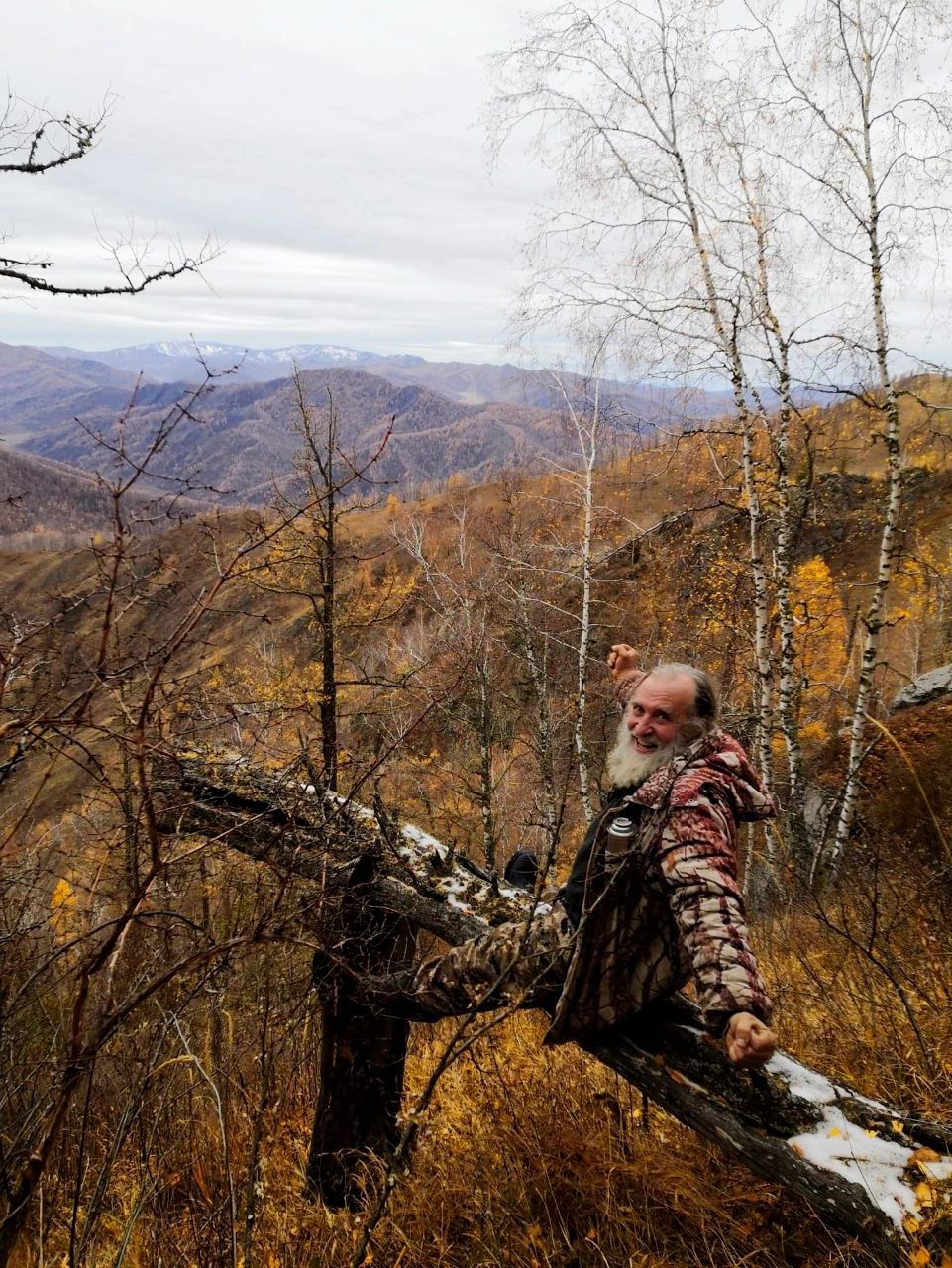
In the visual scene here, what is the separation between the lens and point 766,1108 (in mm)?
2066

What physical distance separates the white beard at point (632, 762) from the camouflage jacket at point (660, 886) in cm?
10

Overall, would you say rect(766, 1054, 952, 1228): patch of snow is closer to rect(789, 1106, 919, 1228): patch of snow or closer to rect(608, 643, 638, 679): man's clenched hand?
rect(789, 1106, 919, 1228): patch of snow

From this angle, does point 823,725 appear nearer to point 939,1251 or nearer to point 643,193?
point 643,193

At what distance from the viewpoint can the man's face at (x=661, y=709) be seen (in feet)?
8.18

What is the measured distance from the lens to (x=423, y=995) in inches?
109

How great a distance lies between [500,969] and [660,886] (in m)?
0.73

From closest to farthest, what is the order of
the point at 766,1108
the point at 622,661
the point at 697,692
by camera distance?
1. the point at 766,1108
2. the point at 697,692
3. the point at 622,661

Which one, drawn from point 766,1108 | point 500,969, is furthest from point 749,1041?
point 500,969

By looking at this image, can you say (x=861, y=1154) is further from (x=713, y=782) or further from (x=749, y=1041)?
(x=713, y=782)

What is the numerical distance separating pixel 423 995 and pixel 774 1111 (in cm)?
132

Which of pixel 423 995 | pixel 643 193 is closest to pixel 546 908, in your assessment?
pixel 423 995

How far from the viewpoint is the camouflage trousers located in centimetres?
250

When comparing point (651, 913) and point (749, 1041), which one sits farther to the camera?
point (651, 913)

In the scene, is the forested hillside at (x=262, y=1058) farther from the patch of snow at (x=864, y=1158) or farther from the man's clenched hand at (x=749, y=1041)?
the man's clenched hand at (x=749, y=1041)
